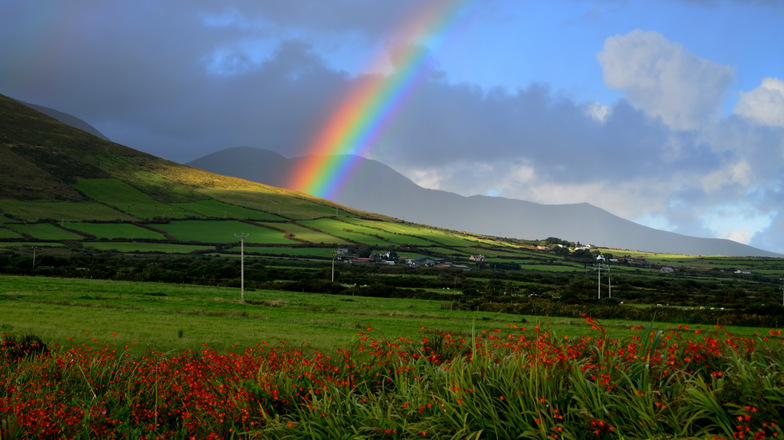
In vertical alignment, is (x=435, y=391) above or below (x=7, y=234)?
below

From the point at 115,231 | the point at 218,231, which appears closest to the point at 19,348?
the point at 115,231

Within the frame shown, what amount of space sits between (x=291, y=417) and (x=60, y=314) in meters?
29.7

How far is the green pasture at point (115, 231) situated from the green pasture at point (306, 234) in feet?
126

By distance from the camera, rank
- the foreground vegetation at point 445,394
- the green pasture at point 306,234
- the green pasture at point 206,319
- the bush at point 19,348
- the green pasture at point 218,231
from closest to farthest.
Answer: the foreground vegetation at point 445,394, the bush at point 19,348, the green pasture at point 206,319, the green pasture at point 218,231, the green pasture at point 306,234

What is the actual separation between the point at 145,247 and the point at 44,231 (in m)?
27.1

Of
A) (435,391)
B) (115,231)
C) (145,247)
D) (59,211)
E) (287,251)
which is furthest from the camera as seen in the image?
(59,211)

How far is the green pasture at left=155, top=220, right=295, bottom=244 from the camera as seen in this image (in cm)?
15825

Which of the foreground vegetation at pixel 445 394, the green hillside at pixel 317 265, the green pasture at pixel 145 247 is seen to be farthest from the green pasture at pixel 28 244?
the foreground vegetation at pixel 445 394

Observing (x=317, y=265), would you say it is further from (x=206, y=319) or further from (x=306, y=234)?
(x=206, y=319)

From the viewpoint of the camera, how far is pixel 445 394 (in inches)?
371

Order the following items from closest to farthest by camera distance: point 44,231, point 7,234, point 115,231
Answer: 1. point 7,234
2. point 44,231
3. point 115,231

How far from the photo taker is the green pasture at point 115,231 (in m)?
148

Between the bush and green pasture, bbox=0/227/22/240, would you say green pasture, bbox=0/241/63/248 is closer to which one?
green pasture, bbox=0/227/22/240

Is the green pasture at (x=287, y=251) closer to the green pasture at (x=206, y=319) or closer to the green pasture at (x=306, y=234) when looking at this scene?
the green pasture at (x=306, y=234)
